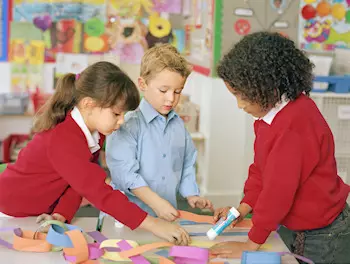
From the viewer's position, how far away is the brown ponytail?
1.59 m

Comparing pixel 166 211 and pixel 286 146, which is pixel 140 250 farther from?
pixel 286 146

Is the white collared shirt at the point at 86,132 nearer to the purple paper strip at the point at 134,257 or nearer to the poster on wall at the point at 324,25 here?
the purple paper strip at the point at 134,257

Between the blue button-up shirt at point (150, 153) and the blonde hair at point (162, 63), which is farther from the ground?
the blonde hair at point (162, 63)

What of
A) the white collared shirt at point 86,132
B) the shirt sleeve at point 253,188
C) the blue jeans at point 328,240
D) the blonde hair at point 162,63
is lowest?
the blue jeans at point 328,240

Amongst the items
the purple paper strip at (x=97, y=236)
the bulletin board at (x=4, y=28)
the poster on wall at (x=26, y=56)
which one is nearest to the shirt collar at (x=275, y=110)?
the purple paper strip at (x=97, y=236)

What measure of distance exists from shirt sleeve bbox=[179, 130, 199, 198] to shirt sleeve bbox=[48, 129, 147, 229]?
403 millimetres

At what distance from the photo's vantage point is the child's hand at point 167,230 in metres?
1.40

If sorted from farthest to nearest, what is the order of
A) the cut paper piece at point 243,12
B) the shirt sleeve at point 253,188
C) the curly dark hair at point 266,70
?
the cut paper piece at point 243,12 → the shirt sleeve at point 253,188 → the curly dark hair at point 266,70

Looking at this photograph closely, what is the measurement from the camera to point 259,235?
4.52 feet

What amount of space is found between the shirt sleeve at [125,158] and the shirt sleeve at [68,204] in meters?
0.14

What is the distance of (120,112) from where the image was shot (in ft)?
5.18

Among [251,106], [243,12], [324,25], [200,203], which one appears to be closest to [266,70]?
[251,106]

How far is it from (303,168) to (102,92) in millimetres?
594

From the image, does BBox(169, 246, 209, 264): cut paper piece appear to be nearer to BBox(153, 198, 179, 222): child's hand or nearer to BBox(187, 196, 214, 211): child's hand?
BBox(153, 198, 179, 222): child's hand
